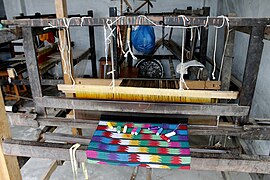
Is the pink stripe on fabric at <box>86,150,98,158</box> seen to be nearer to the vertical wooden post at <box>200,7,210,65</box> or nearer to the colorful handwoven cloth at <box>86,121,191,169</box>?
the colorful handwoven cloth at <box>86,121,191,169</box>

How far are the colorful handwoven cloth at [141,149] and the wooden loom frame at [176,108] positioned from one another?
0.22 feet

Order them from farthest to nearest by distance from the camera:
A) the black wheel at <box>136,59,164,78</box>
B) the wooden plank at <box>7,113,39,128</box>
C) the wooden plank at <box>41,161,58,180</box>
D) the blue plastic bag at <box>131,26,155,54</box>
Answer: the black wheel at <box>136,59,164,78</box> < the blue plastic bag at <box>131,26,155,54</box> < the wooden plank at <box>41,161,58,180</box> < the wooden plank at <box>7,113,39,128</box>

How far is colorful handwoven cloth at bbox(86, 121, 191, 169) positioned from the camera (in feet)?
3.61

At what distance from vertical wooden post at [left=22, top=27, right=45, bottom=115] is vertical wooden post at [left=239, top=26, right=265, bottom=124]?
47.8 inches

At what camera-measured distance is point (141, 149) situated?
117 centimetres

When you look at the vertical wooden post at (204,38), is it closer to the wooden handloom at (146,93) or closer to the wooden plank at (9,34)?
the wooden handloom at (146,93)

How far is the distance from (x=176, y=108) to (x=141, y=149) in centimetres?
Result: 34

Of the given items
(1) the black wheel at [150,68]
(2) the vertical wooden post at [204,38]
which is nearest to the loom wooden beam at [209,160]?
(2) the vertical wooden post at [204,38]

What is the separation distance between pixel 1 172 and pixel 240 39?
10.2 feet

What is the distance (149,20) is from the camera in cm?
115

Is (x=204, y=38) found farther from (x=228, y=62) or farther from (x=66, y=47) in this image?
(x=66, y=47)

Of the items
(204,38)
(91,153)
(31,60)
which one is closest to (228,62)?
(91,153)

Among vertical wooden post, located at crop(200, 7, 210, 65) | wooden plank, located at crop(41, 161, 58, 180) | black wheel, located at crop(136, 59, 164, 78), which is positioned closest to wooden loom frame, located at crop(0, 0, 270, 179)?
wooden plank, located at crop(41, 161, 58, 180)

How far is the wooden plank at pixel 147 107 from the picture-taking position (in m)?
1.30
